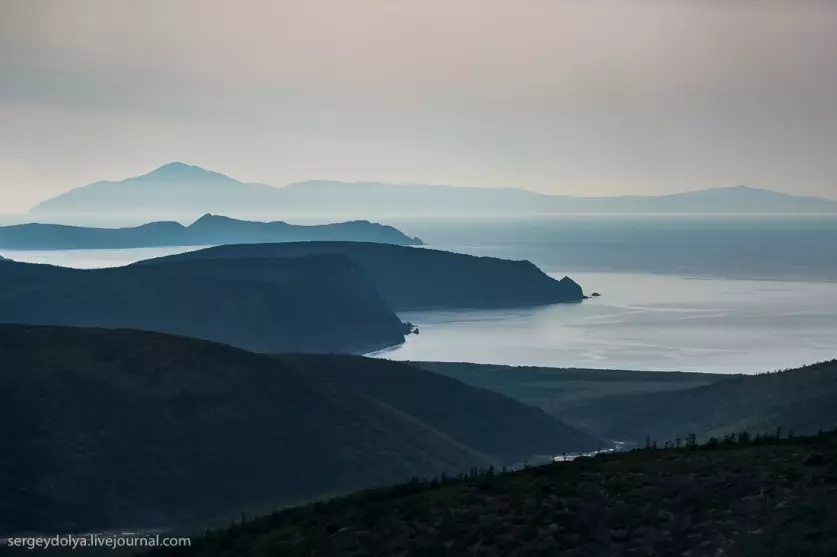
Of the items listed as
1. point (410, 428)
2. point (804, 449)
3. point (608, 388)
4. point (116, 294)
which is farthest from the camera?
point (116, 294)

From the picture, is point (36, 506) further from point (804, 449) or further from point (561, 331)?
point (561, 331)

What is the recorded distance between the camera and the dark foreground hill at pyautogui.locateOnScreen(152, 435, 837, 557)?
1766 cm

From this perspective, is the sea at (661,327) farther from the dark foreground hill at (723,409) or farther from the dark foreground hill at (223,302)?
the dark foreground hill at (723,409)

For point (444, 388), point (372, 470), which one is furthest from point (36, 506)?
point (444, 388)

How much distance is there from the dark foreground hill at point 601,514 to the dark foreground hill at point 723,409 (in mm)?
22875

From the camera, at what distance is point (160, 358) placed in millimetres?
42938

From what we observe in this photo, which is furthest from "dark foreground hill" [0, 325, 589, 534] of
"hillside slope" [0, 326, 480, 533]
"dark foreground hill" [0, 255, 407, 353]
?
"dark foreground hill" [0, 255, 407, 353]

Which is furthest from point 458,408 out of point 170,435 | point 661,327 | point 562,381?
point 661,327

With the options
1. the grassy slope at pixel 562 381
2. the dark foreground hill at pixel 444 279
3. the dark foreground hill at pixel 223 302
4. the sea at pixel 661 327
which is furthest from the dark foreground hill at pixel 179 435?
the dark foreground hill at pixel 444 279

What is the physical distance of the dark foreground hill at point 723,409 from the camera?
4528 cm

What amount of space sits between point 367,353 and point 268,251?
33.9m

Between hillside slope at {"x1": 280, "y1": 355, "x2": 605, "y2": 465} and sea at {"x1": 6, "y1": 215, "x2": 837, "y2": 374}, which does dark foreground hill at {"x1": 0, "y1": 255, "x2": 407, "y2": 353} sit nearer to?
sea at {"x1": 6, "y1": 215, "x2": 837, "y2": 374}

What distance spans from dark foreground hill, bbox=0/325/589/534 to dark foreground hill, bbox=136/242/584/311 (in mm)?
83605

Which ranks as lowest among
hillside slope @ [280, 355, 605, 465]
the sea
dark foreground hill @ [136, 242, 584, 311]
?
hillside slope @ [280, 355, 605, 465]
